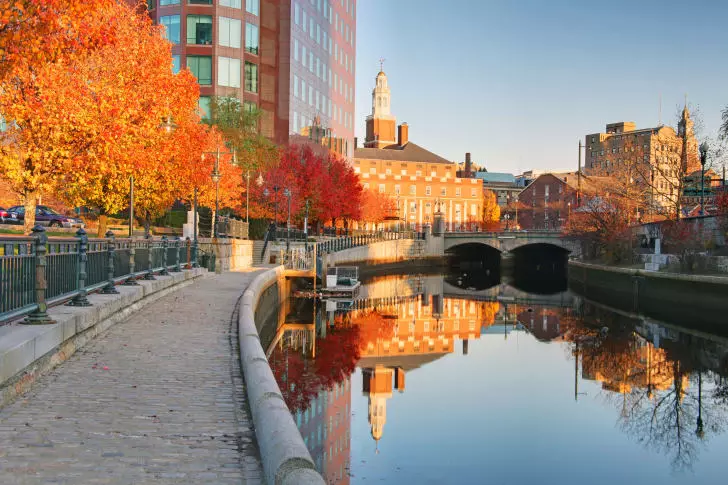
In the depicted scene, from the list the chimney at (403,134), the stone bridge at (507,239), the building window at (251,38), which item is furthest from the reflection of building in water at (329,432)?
the chimney at (403,134)

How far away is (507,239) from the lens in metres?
89.4

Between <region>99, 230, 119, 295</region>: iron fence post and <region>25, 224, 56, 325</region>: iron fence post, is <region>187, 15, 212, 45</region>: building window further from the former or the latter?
<region>25, 224, 56, 325</region>: iron fence post

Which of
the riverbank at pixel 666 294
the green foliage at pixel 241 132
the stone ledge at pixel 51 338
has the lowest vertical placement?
the riverbank at pixel 666 294

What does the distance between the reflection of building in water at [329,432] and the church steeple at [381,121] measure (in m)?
131

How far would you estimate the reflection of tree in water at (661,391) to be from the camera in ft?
54.2

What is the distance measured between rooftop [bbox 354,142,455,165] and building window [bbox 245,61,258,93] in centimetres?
6576

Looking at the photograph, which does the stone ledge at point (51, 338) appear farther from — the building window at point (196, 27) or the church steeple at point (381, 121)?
the church steeple at point (381, 121)

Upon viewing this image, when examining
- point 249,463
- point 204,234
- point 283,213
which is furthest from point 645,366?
point 283,213

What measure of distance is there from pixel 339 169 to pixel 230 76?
14236 mm

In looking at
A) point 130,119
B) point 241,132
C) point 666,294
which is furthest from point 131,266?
point 241,132

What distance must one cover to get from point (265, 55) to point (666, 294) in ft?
133

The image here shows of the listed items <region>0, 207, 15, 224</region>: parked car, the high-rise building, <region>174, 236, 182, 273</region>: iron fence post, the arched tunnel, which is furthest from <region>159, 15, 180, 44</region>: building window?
<region>174, 236, 182, 273</region>: iron fence post

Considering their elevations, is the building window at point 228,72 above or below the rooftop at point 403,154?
below

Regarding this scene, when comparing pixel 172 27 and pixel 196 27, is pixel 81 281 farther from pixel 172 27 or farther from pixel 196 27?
pixel 172 27
